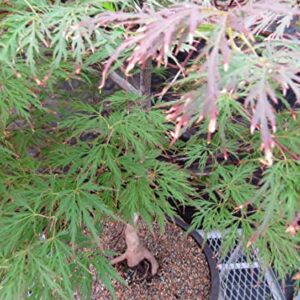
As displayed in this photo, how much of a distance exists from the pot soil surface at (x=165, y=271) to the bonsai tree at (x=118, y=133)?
0.89 ft

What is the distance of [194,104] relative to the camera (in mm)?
433

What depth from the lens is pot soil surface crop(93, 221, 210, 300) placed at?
3.53 feet

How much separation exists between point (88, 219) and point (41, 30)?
29 centimetres

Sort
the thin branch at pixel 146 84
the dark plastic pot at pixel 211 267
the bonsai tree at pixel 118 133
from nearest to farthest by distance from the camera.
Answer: the bonsai tree at pixel 118 133 < the thin branch at pixel 146 84 < the dark plastic pot at pixel 211 267

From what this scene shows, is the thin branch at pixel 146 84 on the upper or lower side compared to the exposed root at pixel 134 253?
upper

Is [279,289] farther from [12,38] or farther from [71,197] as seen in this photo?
[12,38]

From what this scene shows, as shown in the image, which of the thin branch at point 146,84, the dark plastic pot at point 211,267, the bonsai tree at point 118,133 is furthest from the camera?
the dark plastic pot at point 211,267

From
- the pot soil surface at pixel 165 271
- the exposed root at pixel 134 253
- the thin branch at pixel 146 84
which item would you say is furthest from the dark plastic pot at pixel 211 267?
the thin branch at pixel 146 84

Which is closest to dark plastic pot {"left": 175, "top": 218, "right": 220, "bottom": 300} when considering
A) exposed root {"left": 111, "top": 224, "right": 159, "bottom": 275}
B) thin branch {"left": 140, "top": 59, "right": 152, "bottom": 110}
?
exposed root {"left": 111, "top": 224, "right": 159, "bottom": 275}

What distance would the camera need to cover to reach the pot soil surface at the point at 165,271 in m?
1.08

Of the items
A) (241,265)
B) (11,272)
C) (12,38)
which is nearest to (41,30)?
(12,38)

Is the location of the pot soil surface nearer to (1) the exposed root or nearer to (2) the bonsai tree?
(1) the exposed root

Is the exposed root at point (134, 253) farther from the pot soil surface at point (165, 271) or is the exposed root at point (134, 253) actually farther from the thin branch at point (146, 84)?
the thin branch at point (146, 84)

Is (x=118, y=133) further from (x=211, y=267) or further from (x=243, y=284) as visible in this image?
(x=243, y=284)
